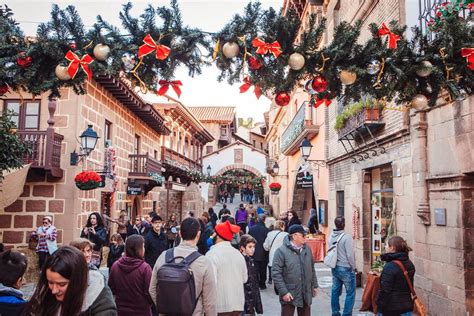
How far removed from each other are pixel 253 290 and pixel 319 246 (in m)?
8.60

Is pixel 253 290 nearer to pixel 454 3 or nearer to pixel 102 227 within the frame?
pixel 102 227

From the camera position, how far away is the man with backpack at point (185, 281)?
3723 mm

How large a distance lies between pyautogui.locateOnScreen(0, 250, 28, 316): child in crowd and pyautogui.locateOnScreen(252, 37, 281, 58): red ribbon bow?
95.9 inches

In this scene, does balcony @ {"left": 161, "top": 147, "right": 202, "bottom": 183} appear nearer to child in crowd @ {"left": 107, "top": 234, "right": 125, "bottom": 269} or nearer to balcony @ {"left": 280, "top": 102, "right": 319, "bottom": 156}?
balcony @ {"left": 280, "top": 102, "right": 319, "bottom": 156}

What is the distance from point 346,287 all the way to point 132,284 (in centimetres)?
409

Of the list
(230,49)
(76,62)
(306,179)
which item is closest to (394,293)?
(230,49)

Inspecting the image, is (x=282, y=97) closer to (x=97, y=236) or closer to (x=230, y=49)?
(x=230, y=49)

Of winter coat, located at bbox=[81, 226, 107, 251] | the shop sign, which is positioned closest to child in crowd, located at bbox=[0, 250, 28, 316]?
winter coat, located at bbox=[81, 226, 107, 251]

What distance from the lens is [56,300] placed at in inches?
93.7

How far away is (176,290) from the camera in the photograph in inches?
147

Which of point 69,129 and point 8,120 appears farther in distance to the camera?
point 69,129

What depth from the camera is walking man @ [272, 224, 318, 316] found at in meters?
5.68

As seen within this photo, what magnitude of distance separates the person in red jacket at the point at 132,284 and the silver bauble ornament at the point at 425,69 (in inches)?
122

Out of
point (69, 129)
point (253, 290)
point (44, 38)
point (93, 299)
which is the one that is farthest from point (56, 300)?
point (69, 129)
